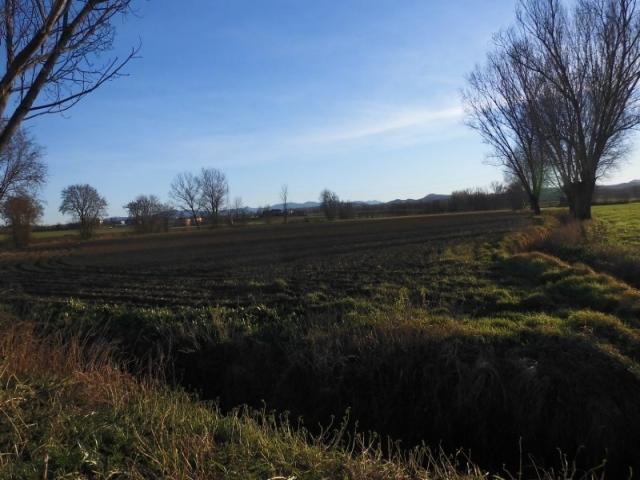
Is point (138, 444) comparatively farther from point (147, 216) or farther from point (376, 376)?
point (147, 216)

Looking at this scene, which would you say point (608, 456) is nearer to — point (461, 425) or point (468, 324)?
point (461, 425)

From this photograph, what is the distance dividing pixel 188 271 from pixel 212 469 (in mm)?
18752

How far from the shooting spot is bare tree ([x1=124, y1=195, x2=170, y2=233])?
288ft

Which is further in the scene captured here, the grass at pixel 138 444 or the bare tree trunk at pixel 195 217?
the bare tree trunk at pixel 195 217

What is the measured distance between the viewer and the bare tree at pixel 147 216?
87.9m

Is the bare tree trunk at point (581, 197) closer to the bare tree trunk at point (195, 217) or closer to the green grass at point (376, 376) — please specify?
the green grass at point (376, 376)

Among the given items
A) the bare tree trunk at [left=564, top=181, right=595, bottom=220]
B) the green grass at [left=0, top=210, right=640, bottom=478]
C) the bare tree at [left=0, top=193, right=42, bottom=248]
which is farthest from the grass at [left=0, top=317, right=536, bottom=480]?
the bare tree at [left=0, top=193, right=42, bottom=248]

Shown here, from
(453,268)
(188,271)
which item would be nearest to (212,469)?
(453,268)

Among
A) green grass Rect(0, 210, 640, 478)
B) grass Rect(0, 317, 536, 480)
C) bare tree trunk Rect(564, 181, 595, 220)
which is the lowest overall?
green grass Rect(0, 210, 640, 478)

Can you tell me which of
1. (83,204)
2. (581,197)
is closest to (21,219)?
(83,204)

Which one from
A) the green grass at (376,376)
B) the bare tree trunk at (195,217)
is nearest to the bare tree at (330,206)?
the bare tree trunk at (195,217)

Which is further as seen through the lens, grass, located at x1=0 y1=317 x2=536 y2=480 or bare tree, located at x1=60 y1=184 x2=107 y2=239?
bare tree, located at x1=60 y1=184 x2=107 y2=239

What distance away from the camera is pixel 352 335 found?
30.9ft

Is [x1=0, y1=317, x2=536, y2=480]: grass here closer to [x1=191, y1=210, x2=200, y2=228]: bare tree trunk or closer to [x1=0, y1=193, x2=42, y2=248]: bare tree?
[x1=0, y1=193, x2=42, y2=248]: bare tree
